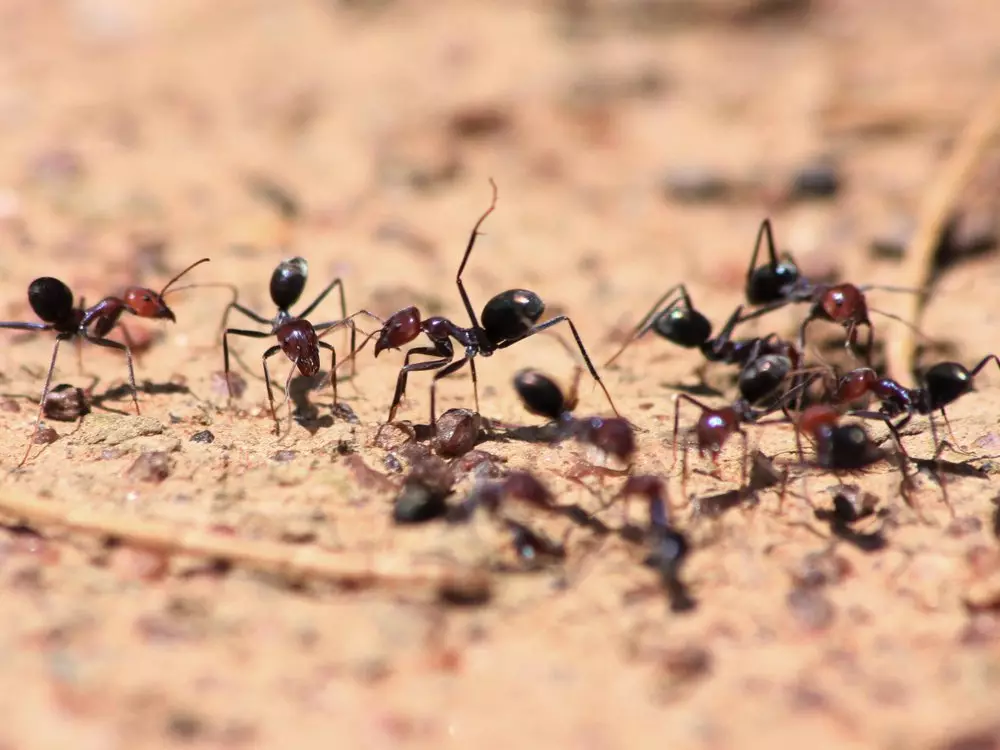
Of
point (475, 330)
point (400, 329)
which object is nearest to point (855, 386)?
point (475, 330)

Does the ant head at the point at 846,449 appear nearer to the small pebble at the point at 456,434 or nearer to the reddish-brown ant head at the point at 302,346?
the small pebble at the point at 456,434

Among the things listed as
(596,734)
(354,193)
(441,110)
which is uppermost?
(441,110)

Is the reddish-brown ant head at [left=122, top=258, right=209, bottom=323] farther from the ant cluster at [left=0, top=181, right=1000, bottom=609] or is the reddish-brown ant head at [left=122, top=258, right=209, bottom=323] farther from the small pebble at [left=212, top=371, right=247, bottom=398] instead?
the small pebble at [left=212, top=371, right=247, bottom=398]

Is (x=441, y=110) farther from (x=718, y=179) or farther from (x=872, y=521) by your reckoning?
(x=872, y=521)

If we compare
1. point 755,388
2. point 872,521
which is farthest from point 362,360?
point 872,521

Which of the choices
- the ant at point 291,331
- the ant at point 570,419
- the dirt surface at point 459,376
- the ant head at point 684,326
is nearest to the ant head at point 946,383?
the dirt surface at point 459,376
